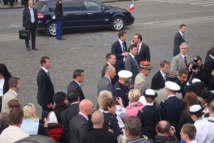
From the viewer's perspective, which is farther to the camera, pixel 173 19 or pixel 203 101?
pixel 173 19

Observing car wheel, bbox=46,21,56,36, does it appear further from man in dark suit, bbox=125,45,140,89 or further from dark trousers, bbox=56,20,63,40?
man in dark suit, bbox=125,45,140,89

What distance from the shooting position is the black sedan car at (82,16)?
2169 cm

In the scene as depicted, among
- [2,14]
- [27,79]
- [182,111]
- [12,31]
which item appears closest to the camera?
[182,111]

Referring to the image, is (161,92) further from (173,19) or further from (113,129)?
(173,19)

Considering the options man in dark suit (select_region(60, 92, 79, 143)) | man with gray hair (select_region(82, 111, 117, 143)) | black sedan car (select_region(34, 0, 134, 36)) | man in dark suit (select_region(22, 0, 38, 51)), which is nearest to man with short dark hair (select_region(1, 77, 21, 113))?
man in dark suit (select_region(60, 92, 79, 143))

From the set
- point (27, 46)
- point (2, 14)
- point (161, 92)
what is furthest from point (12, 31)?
point (161, 92)

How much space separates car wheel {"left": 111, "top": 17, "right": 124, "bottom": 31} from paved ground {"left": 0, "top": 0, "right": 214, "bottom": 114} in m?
0.41

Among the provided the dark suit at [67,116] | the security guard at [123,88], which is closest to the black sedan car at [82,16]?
the security guard at [123,88]

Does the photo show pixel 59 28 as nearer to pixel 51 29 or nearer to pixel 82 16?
pixel 51 29

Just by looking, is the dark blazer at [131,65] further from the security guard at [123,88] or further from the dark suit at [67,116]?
the dark suit at [67,116]

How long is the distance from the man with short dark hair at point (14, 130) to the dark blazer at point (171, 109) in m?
2.74

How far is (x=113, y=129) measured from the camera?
800 cm

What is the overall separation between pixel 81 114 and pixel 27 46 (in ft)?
37.4

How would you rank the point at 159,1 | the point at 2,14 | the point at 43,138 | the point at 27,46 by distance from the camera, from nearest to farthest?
the point at 43,138 → the point at 27,46 → the point at 2,14 → the point at 159,1
